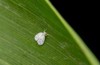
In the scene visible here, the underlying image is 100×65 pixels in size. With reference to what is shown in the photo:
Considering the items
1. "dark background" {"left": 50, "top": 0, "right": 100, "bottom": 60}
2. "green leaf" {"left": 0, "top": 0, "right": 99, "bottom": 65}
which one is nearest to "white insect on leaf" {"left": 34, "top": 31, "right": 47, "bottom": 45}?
"green leaf" {"left": 0, "top": 0, "right": 99, "bottom": 65}

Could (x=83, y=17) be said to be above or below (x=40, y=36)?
above

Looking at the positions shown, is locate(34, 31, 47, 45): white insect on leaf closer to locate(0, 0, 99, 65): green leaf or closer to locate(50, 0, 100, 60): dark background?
locate(0, 0, 99, 65): green leaf

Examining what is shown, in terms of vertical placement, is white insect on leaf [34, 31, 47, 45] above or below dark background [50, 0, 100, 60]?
below

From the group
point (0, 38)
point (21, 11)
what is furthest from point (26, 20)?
point (0, 38)

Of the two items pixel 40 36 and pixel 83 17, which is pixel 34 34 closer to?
pixel 40 36

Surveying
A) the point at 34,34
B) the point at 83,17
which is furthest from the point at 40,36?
the point at 83,17
